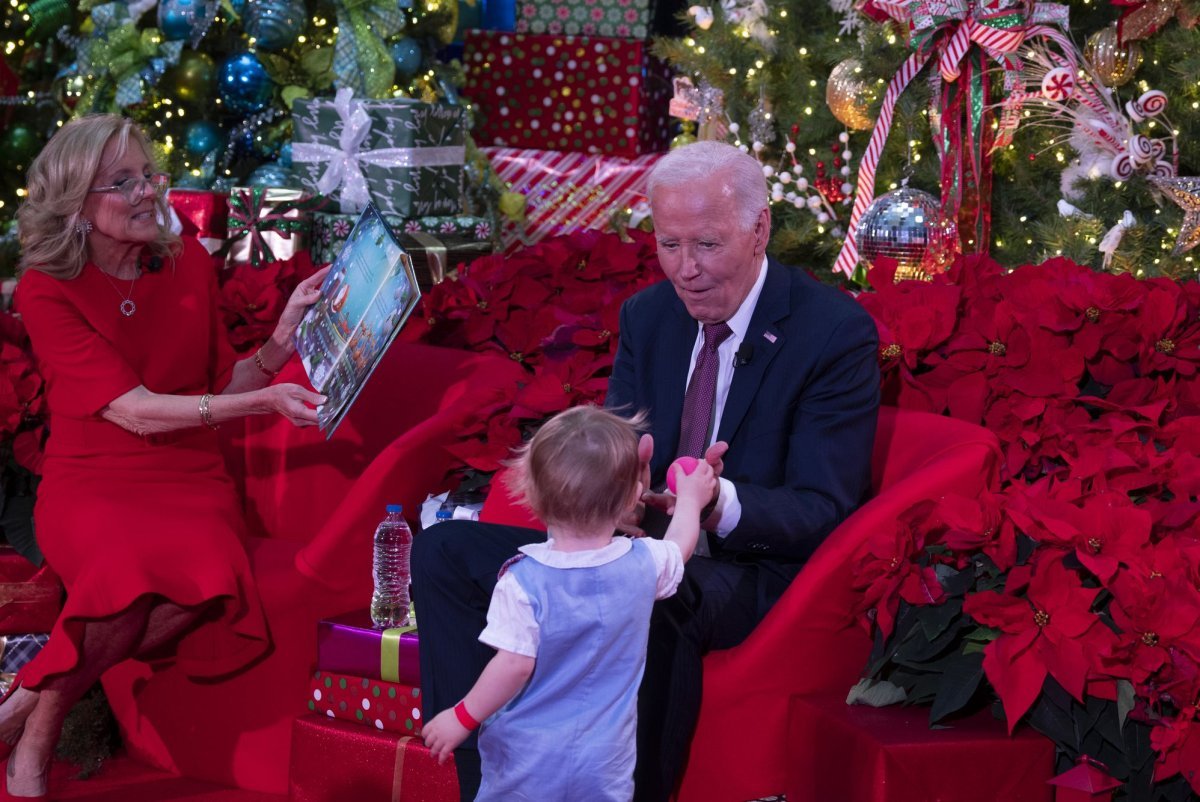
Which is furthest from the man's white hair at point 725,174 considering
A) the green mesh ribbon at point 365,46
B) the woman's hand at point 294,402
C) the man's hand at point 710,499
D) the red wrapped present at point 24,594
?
the green mesh ribbon at point 365,46

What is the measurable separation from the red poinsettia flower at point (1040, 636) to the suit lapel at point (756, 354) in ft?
1.97

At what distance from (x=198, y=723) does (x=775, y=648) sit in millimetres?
1368

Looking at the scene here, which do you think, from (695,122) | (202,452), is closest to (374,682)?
(202,452)

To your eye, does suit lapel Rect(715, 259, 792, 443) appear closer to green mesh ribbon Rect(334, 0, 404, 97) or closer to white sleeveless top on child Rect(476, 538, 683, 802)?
white sleeveless top on child Rect(476, 538, 683, 802)

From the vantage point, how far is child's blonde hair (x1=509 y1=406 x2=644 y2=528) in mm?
1965

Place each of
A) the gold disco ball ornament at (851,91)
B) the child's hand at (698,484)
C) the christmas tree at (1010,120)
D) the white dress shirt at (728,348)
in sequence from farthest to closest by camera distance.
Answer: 1. the gold disco ball ornament at (851,91)
2. the christmas tree at (1010,120)
3. the white dress shirt at (728,348)
4. the child's hand at (698,484)

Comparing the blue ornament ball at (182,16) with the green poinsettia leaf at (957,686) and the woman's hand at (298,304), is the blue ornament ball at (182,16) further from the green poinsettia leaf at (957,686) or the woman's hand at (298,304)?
the green poinsettia leaf at (957,686)

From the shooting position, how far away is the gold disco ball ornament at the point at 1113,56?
459 centimetres

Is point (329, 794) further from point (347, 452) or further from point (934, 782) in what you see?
point (934, 782)

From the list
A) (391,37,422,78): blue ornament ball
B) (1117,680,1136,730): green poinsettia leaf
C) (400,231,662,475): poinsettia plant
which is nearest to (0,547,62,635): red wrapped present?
(400,231,662,475): poinsettia plant

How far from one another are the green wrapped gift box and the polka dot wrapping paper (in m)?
1.89

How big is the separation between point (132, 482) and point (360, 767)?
0.81 metres

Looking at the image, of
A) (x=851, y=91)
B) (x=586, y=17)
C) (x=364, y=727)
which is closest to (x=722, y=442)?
(x=364, y=727)

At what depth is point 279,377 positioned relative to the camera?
3480 millimetres
